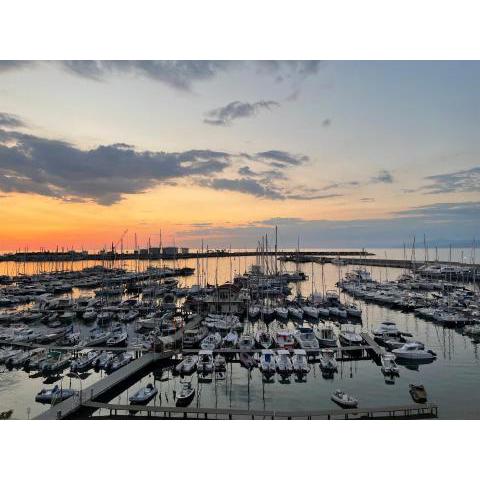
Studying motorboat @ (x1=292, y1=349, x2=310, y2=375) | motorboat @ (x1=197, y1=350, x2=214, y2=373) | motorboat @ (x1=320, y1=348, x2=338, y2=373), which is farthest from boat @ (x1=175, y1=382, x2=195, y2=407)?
motorboat @ (x1=320, y1=348, x2=338, y2=373)

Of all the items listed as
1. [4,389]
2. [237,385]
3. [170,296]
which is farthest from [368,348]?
[170,296]

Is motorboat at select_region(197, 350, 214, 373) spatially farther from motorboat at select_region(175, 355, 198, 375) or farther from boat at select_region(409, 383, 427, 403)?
boat at select_region(409, 383, 427, 403)

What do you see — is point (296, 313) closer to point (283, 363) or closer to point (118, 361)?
point (283, 363)

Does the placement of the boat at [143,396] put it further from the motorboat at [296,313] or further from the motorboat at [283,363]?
the motorboat at [296,313]

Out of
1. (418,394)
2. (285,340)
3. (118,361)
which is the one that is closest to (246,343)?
(285,340)

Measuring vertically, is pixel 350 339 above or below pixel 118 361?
above

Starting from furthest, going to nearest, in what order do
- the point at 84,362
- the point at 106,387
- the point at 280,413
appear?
the point at 84,362, the point at 106,387, the point at 280,413

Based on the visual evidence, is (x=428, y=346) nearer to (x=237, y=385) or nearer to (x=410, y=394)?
(x=410, y=394)
